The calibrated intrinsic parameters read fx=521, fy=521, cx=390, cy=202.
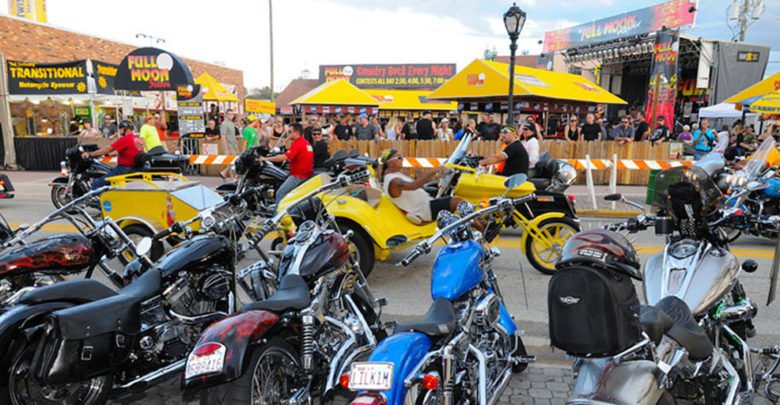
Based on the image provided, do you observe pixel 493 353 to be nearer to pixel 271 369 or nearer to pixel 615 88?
pixel 271 369

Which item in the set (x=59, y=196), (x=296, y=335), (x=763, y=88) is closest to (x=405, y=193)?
(x=296, y=335)

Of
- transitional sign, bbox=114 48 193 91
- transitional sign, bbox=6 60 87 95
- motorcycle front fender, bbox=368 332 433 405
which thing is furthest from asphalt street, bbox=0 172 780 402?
transitional sign, bbox=6 60 87 95

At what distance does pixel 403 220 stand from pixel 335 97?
15510 millimetres

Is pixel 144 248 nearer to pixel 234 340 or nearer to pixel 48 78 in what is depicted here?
pixel 234 340

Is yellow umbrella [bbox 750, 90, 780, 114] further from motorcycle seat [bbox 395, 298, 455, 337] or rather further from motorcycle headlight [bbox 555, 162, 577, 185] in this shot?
motorcycle seat [bbox 395, 298, 455, 337]

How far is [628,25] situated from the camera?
24266 millimetres

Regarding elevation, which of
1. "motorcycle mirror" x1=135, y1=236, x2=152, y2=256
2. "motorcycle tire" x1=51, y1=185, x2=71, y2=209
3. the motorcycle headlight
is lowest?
"motorcycle tire" x1=51, y1=185, x2=71, y2=209

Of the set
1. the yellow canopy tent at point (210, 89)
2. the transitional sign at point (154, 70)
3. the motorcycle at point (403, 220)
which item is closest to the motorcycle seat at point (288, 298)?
the motorcycle at point (403, 220)

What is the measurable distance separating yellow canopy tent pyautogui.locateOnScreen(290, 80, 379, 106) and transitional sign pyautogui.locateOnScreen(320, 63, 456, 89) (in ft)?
75.2

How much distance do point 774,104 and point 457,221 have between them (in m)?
13.0

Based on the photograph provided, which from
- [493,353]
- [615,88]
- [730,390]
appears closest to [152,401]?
[493,353]

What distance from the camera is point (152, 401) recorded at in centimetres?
358

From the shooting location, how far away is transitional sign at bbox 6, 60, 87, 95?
54.2 ft

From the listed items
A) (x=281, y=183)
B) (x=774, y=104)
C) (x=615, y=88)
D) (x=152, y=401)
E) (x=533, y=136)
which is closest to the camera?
(x=152, y=401)
